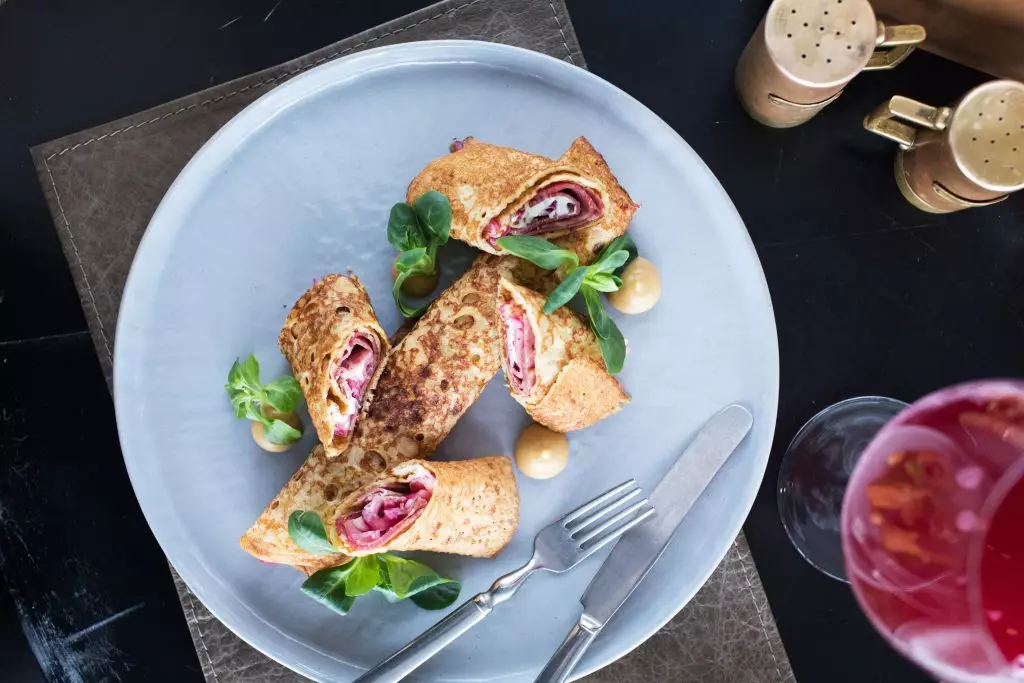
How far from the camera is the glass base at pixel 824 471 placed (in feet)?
4.98

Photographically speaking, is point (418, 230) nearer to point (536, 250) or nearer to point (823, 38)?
point (536, 250)

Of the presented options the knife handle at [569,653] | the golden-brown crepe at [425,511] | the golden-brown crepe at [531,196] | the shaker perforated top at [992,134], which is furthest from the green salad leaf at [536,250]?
the shaker perforated top at [992,134]

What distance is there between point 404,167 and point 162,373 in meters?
0.59

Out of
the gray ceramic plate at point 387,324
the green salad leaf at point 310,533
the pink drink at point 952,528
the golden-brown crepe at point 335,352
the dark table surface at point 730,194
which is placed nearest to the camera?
the pink drink at point 952,528

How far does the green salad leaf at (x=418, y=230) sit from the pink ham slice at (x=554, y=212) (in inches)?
3.2

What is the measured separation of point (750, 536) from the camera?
1567 mm

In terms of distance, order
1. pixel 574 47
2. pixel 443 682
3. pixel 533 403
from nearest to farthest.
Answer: pixel 533 403, pixel 443 682, pixel 574 47

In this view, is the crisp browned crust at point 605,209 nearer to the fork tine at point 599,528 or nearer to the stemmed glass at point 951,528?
the fork tine at point 599,528

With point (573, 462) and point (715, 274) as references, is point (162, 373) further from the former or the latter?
point (715, 274)

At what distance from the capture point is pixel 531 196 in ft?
4.49

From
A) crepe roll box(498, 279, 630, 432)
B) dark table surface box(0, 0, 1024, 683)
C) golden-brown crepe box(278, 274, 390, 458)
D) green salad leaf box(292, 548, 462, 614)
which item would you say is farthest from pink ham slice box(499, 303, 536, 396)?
dark table surface box(0, 0, 1024, 683)

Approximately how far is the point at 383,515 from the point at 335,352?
285 mm

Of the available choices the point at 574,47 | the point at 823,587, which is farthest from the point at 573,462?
the point at 574,47

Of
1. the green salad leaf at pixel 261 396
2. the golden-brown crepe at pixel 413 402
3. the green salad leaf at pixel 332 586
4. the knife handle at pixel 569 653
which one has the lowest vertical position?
the knife handle at pixel 569 653
